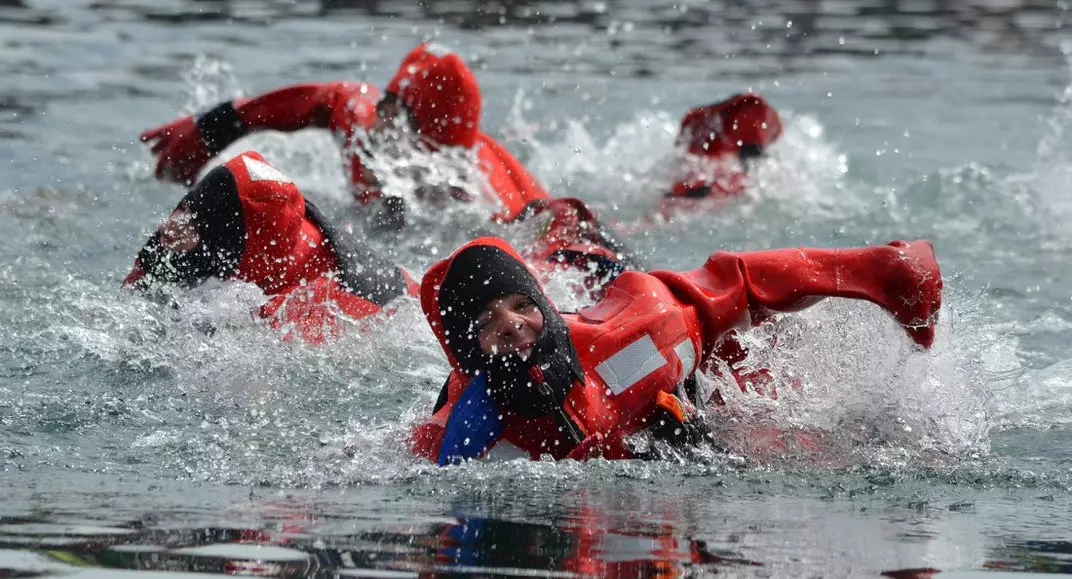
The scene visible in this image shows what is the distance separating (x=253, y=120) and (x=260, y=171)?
2288mm

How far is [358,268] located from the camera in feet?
20.0

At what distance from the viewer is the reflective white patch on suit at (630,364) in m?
4.63

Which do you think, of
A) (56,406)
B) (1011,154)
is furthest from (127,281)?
(1011,154)

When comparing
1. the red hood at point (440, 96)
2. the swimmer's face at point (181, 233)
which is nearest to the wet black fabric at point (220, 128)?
the red hood at point (440, 96)

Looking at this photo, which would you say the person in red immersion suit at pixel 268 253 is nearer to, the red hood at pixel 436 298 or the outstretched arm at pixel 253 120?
the red hood at pixel 436 298

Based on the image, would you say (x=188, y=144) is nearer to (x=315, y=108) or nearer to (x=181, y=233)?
(x=315, y=108)

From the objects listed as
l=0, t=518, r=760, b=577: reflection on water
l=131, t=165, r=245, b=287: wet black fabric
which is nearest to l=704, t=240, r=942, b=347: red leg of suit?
l=0, t=518, r=760, b=577: reflection on water

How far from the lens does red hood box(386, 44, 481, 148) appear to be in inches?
318

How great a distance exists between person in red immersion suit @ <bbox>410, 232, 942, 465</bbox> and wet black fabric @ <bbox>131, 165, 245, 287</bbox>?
1.28 meters

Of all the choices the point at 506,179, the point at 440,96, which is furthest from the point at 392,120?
the point at 506,179

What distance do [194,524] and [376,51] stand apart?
1052 cm

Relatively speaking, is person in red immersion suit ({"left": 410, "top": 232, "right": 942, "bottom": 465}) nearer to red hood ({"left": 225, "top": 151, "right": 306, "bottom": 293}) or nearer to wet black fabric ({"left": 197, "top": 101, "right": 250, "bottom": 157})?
red hood ({"left": 225, "top": 151, "right": 306, "bottom": 293})

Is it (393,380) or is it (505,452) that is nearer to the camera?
(505,452)

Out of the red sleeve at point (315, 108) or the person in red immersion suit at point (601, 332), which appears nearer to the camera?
the person in red immersion suit at point (601, 332)
